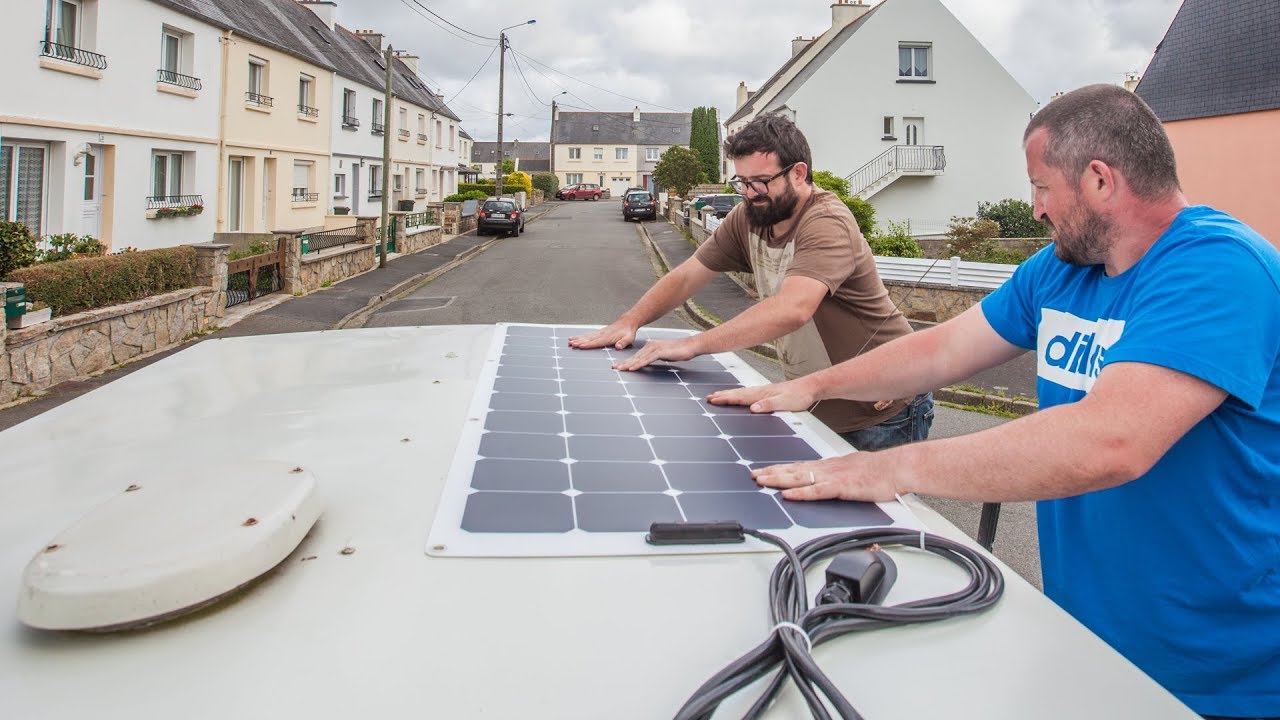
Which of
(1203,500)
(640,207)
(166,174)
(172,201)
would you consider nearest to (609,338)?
(1203,500)

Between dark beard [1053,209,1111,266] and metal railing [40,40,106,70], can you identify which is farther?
metal railing [40,40,106,70]

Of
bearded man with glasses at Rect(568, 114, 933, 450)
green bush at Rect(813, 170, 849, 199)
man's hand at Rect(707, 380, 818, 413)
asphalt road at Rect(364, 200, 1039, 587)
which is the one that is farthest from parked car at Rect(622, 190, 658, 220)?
man's hand at Rect(707, 380, 818, 413)

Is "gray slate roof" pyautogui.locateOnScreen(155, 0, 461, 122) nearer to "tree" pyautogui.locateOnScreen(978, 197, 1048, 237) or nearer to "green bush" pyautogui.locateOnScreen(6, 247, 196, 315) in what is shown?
"green bush" pyautogui.locateOnScreen(6, 247, 196, 315)

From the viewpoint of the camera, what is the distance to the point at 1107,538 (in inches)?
83.1

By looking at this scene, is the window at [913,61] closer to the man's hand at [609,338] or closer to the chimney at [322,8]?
the chimney at [322,8]

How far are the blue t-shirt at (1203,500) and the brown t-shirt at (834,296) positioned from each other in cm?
151

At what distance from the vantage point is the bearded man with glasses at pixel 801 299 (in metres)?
3.58

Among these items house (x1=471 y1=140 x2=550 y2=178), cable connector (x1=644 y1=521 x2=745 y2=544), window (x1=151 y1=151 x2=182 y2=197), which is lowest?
cable connector (x1=644 y1=521 x2=745 y2=544)

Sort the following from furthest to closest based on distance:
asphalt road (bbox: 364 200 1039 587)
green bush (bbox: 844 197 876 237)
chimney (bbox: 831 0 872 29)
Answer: chimney (bbox: 831 0 872 29)
green bush (bbox: 844 197 876 237)
asphalt road (bbox: 364 200 1039 587)

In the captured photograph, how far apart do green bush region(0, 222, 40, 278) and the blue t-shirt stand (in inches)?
516

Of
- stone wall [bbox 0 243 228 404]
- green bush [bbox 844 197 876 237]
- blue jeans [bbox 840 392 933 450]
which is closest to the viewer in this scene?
blue jeans [bbox 840 392 933 450]

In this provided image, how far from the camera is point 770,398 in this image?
2.93 metres

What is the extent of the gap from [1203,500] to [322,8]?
135 feet

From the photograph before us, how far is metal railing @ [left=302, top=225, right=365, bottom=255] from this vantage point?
21.3 m
